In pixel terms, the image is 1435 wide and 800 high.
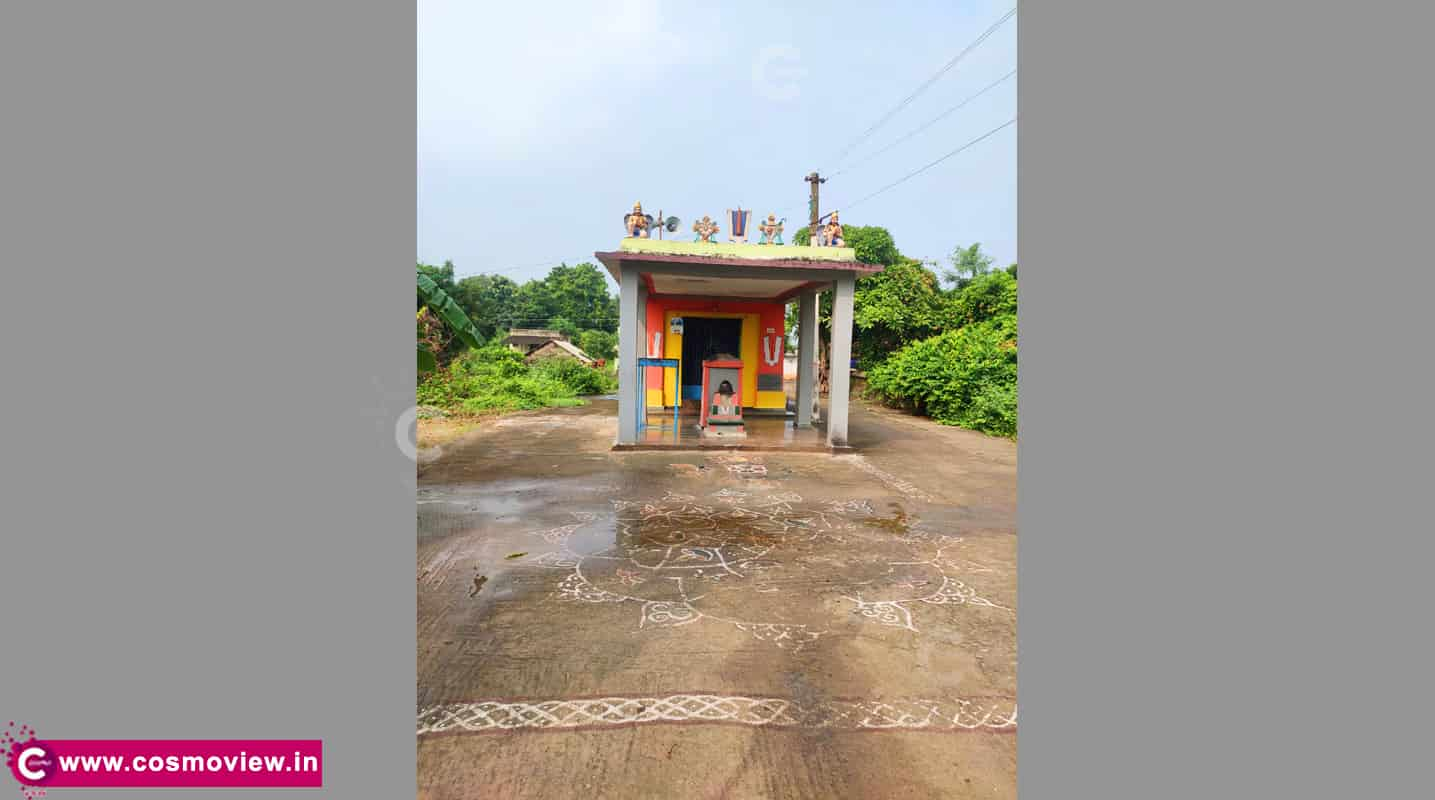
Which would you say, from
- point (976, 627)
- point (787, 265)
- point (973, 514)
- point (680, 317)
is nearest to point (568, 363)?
point (680, 317)

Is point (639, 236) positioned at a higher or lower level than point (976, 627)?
higher

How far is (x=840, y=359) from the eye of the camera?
10.3 metres

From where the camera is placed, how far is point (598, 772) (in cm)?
240

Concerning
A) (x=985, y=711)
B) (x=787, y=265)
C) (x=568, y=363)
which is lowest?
(x=985, y=711)

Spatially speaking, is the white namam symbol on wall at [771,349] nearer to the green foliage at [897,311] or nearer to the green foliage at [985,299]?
the green foliage at [897,311]

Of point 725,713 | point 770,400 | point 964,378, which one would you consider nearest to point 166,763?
point 725,713

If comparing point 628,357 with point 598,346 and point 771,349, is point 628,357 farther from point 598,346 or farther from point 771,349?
point 598,346

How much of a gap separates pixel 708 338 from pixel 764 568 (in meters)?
10.6

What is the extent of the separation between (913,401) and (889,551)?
12663 mm

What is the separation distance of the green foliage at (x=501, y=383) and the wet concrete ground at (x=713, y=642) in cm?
985

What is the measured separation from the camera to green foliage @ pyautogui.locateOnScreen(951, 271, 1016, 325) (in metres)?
17.9

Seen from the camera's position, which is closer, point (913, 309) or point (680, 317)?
point (680, 317)

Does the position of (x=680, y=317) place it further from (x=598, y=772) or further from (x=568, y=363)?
(x=598, y=772)

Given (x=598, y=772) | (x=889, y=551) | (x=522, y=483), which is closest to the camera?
(x=598, y=772)
